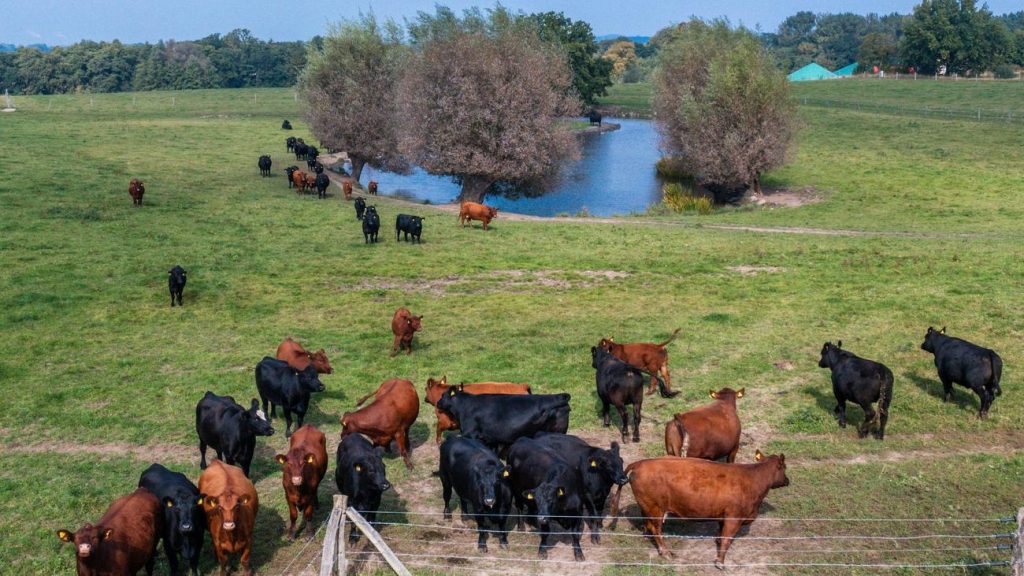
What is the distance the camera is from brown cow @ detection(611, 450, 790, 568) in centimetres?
965

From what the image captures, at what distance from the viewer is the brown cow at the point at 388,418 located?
12.0 meters

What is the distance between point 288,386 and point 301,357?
1885 mm

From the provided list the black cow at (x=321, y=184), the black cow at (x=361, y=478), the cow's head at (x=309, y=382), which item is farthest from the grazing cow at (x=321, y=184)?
the black cow at (x=361, y=478)

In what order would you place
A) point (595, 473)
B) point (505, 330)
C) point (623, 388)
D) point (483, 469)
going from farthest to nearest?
point (505, 330) < point (623, 388) < point (595, 473) < point (483, 469)

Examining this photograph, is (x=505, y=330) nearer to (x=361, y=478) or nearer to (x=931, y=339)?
(x=931, y=339)

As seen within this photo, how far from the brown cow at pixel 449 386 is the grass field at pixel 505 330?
0.64 metres

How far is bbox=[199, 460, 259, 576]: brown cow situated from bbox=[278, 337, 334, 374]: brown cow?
16.7ft

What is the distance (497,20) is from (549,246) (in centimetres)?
1908

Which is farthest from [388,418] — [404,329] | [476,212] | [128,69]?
[128,69]

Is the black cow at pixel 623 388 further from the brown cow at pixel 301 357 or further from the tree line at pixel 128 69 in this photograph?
the tree line at pixel 128 69

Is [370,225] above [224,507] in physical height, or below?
above

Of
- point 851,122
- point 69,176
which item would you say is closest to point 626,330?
point 69,176

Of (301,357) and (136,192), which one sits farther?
(136,192)

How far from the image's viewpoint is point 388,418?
12.1 metres
